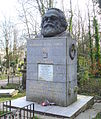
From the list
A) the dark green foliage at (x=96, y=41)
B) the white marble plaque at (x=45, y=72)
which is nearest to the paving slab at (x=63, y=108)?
the white marble plaque at (x=45, y=72)

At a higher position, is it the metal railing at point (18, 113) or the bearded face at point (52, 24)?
the bearded face at point (52, 24)

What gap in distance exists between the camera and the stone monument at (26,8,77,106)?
24.4 ft

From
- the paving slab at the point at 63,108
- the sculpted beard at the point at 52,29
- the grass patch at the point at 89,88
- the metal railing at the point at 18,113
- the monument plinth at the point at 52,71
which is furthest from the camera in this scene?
the grass patch at the point at 89,88

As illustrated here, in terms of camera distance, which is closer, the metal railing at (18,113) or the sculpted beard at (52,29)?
the metal railing at (18,113)

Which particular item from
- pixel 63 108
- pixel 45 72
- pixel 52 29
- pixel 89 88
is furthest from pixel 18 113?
pixel 89 88

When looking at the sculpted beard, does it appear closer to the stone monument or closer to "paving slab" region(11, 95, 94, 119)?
the stone monument

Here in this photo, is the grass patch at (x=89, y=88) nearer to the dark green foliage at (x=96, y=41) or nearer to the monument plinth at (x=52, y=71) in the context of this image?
the monument plinth at (x=52, y=71)

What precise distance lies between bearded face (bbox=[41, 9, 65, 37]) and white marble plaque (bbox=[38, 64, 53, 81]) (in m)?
1.27

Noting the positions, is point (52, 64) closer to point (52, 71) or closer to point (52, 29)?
point (52, 71)

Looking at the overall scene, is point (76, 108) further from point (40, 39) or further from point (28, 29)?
point (28, 29)

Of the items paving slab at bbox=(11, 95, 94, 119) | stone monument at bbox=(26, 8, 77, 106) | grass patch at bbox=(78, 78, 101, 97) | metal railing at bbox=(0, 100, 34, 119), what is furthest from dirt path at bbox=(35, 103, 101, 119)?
grass patch at bbox=(78, 78, 101, 97)

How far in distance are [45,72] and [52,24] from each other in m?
1.95

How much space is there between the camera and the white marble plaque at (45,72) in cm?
763

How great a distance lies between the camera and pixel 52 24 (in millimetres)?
7875
